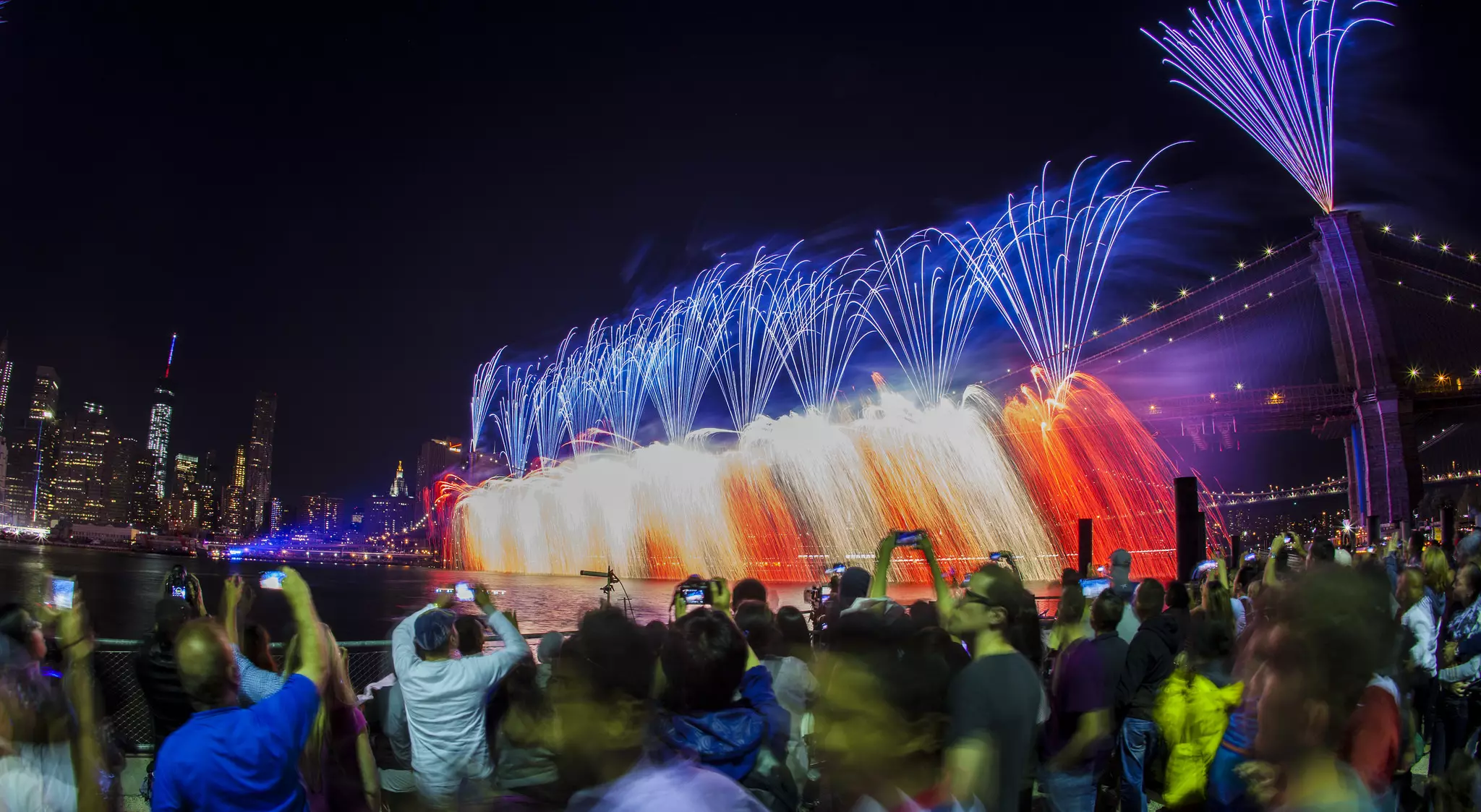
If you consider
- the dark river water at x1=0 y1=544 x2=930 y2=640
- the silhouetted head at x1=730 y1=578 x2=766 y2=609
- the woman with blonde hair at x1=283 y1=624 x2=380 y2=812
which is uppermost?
the silhouetted head at x1=730 y1=578 x2=766 y2=609

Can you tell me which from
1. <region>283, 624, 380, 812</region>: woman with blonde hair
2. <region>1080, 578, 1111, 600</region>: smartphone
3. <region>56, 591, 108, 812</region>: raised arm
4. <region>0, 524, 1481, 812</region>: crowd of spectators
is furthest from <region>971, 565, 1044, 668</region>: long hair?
<region>56, 591, 108, 812</region>: raised arm

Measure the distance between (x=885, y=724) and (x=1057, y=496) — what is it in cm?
4827

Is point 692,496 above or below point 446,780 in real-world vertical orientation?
above

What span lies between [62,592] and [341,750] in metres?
2.65

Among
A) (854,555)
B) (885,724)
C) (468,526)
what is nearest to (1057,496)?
(854,555)

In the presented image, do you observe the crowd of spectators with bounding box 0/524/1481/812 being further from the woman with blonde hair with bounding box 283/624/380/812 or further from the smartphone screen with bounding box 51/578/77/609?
the smartphone screen with bounding box 51/578/77/609

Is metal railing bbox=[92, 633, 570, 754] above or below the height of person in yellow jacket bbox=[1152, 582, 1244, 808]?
below

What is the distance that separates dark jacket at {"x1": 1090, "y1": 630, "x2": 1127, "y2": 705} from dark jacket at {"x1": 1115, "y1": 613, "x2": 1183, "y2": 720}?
10.7 inches

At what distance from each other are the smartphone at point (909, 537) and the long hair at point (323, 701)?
3.41 meters

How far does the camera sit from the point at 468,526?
8419 cm

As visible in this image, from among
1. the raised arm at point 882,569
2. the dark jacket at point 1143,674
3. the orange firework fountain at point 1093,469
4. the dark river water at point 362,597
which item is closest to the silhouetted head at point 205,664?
the raised arm at point 882,569

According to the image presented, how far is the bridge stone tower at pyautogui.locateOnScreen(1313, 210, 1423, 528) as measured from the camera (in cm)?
4497

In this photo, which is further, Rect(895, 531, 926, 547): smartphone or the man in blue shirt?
Rect(895, 531, 926, 547): smartphone

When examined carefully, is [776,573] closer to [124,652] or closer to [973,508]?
[973,508]
